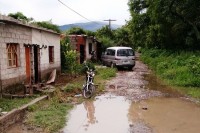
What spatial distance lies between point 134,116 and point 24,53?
237 inches

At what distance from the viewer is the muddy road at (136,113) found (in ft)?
25.6

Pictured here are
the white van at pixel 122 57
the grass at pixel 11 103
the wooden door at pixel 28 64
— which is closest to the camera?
the grass at pixel 11 103

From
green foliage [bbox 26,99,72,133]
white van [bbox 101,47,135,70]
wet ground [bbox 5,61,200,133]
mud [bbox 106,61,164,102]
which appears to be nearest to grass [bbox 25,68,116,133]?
green foliage [bbox 26,99,72,133]

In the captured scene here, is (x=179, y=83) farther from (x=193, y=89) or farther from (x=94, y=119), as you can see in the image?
(x=94, y=119)

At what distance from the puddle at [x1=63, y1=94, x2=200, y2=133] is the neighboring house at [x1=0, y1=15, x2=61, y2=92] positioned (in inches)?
120

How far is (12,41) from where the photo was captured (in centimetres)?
1139

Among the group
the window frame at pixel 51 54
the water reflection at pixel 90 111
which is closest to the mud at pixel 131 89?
the water reflection at pixel 90 111

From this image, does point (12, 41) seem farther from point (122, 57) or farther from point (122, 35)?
point (122, 35)

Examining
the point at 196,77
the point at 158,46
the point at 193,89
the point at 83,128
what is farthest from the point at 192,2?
the point at 83,128

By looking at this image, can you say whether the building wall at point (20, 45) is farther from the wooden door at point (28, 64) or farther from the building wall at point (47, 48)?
the wooden door at point (28, 64)

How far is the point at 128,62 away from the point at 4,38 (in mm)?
13006

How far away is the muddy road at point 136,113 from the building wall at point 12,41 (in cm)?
290

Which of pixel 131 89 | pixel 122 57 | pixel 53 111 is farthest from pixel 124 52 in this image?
pixel 53 111

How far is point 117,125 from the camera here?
26.5ft
